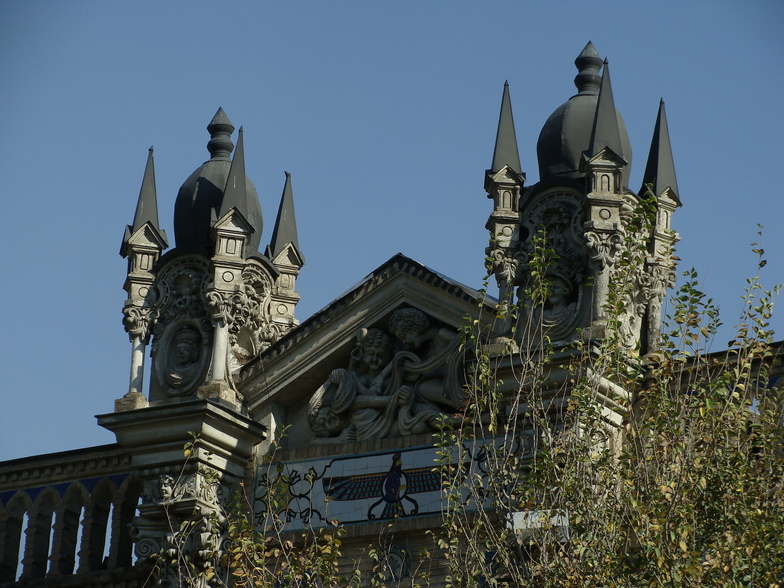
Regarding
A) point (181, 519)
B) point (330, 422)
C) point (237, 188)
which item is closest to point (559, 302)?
point (330, 422)

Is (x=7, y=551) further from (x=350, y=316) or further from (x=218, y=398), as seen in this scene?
(x=350, y=316)

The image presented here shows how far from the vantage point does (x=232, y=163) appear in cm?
2761

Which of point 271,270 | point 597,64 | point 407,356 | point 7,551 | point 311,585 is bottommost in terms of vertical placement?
point 311,585

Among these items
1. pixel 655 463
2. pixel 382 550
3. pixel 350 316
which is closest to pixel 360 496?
pixel 382 550

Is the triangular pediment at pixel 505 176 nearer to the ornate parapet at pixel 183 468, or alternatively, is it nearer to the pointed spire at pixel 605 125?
the pointed spire at pixel 605 125

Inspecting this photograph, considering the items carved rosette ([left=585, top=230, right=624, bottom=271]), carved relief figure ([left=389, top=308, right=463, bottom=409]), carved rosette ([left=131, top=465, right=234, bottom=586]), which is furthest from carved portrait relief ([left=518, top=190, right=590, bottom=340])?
carved rosette ([left=131, top=465, right=234, bottom=586])

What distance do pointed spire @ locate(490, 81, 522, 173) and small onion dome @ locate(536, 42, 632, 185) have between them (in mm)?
314

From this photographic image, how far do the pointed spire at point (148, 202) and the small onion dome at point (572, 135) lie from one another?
18.2ft

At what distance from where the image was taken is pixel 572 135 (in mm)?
26125

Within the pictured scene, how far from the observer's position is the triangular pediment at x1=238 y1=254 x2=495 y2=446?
85.4 feet

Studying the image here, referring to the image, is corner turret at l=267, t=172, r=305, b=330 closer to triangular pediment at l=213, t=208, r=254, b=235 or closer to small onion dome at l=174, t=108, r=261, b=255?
small onion dome at l=174, t=108, r=261, b=255

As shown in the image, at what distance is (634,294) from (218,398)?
18.4ft

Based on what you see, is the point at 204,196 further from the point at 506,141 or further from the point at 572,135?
the point at 572,135

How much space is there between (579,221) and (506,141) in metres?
1.87
